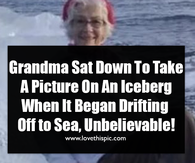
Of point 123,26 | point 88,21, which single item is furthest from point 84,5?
point 123,26

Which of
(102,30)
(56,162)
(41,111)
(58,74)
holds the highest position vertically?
(102,30)

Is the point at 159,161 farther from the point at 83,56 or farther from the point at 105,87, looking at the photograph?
the point at 83,56

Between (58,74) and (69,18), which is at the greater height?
(69,18)

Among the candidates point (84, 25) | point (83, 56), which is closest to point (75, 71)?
point (83, 56)
